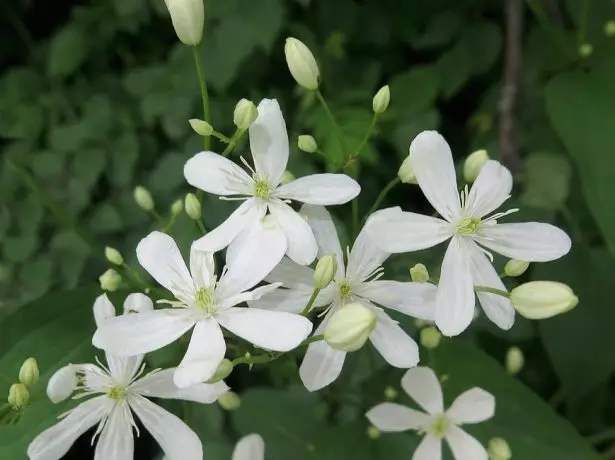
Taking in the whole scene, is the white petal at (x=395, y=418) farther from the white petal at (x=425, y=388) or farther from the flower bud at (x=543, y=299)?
the flower bud at (x=543, y=299)

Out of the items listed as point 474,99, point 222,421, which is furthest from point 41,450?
point 474,99

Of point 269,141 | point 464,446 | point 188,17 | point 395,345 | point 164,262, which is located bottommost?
point 464,446

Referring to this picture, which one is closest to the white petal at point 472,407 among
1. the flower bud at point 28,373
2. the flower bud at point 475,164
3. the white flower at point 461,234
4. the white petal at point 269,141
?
the white flower at point 461,234

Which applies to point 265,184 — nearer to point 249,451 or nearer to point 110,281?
point 110,281

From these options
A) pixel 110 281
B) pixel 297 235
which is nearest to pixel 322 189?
pixel 297 235

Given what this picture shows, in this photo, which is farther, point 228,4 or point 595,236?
point 595,236

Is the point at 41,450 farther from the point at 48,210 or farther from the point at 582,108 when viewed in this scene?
the point at 582,108

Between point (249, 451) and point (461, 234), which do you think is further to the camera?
point (249, 451)
